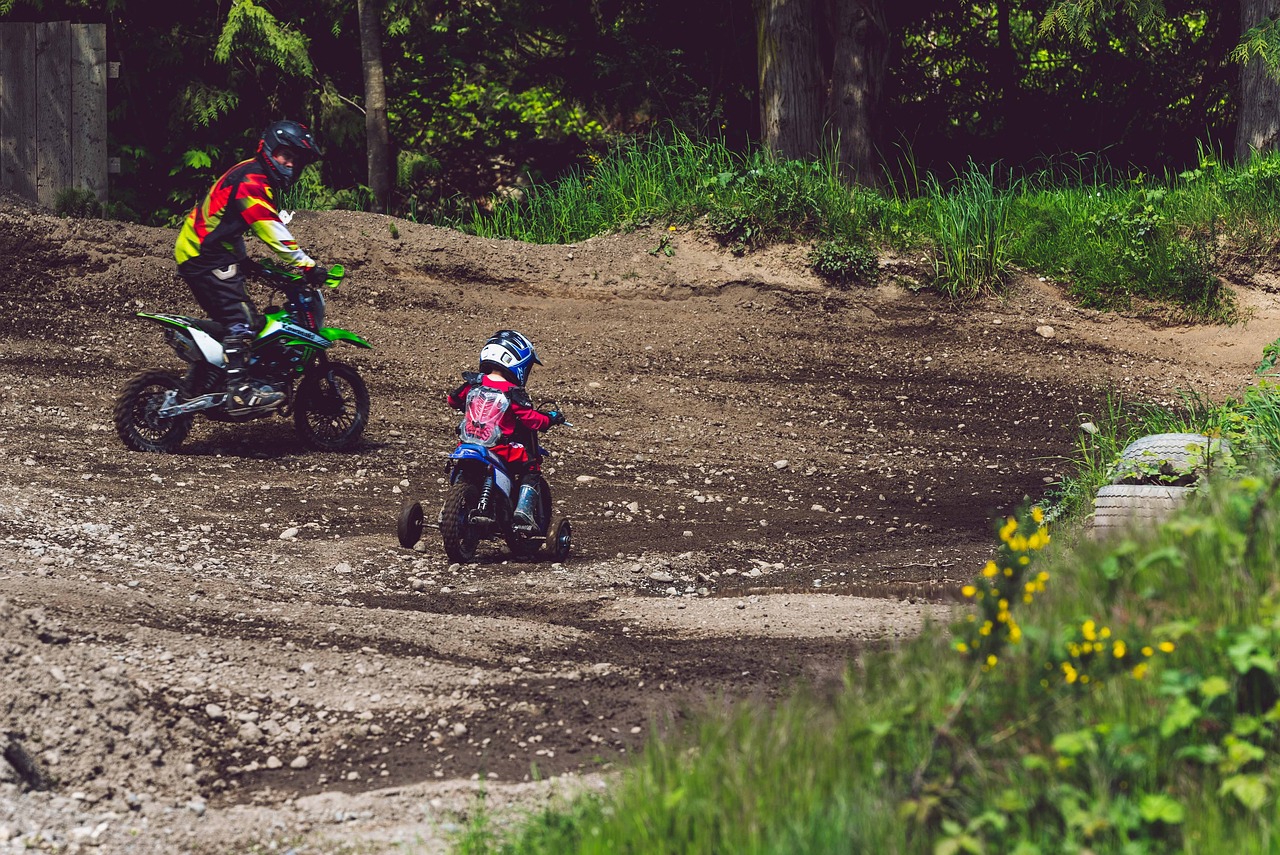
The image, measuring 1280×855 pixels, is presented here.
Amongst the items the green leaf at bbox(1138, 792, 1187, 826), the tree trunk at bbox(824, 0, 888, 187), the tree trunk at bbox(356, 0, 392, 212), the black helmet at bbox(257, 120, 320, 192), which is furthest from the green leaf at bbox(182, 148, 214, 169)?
the green leaf at bbox(1138, 792, 1187, 826)

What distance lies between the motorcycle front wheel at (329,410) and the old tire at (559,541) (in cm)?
247

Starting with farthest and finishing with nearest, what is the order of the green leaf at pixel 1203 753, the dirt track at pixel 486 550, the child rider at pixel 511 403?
the child rider at pixel 511 403, the dirt track at pixel 486 550, the green leaf at pixel 1203 753

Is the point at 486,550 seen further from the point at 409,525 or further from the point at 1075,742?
the point at 1075,742

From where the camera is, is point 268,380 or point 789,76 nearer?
point 268,380

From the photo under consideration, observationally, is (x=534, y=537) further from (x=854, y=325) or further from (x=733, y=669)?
(x=854, y=325)

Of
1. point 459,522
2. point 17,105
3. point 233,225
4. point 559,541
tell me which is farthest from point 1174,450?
point 17,105

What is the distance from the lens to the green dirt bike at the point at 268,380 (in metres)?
8.57

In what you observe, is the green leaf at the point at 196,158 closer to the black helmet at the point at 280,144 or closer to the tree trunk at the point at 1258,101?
the black helmet at the point at 280,144

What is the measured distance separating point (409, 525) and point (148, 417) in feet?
8.85

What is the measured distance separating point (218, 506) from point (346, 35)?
9.50 m

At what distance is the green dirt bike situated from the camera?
8.57m

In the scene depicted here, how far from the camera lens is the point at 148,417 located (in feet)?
28.2

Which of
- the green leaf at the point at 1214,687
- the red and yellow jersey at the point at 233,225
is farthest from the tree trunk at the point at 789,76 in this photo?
the green leaf at the point at 1214,687

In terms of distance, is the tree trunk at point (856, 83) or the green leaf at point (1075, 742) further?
the tree trunk at point (856, 83)
